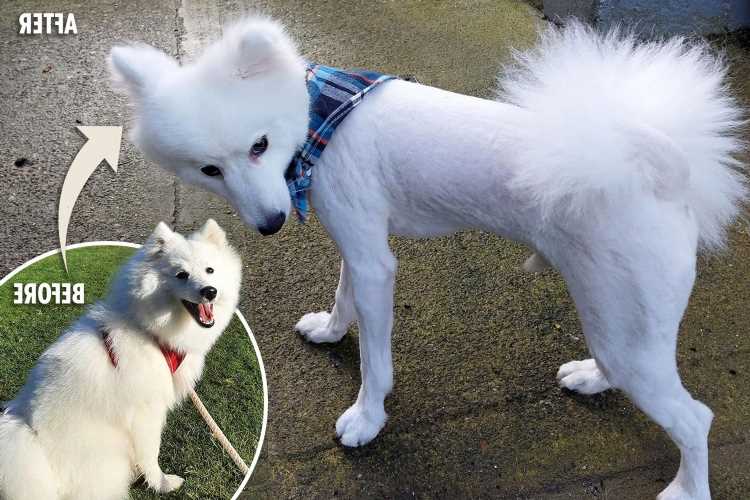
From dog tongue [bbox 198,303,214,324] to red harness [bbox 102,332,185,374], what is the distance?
4.1 inches

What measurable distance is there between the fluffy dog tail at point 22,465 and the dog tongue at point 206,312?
428 millimetres

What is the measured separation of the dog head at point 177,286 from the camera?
4.92 feet

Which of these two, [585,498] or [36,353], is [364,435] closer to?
[585,498]

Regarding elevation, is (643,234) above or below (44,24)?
above

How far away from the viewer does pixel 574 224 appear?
164 centimetres

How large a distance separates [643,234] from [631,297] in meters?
0.16

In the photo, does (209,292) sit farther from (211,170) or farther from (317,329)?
(317,329)

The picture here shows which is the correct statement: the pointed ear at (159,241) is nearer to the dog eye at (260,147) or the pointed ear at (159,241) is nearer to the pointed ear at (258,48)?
the dog eye at (260,147)

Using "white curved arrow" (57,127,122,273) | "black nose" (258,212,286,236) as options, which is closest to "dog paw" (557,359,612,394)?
"black nose" (258,212,286,236)

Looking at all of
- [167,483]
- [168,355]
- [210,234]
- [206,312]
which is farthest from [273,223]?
[167,483]

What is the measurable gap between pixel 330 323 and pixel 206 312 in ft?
2.84

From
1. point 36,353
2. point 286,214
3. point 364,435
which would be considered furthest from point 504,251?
point 36,353

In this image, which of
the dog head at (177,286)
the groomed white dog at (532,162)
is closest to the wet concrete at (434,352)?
the groomed white dog at (532,162)

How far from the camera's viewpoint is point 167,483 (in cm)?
175
